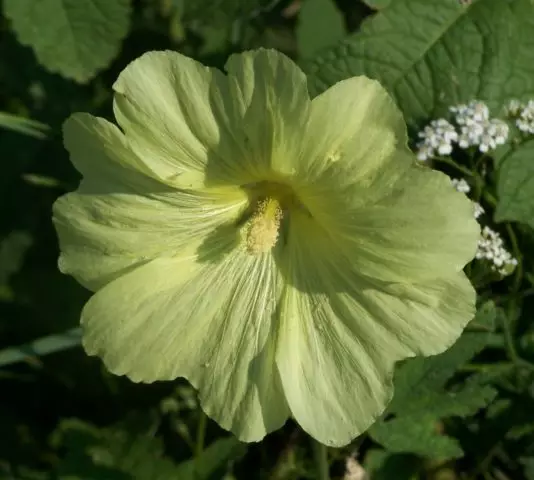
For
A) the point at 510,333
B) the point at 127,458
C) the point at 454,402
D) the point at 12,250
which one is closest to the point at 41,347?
the point at 127,458

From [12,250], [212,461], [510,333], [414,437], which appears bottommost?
[12,250]

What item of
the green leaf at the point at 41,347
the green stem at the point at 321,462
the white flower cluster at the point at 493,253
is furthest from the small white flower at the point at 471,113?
the green leaf at the point at 41,347

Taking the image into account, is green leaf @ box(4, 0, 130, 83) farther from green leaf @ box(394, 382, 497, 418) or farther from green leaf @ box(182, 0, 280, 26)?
green leaf @ box(394, 382, 497, 418)

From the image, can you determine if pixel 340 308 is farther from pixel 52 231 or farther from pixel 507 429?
pixel 52 231

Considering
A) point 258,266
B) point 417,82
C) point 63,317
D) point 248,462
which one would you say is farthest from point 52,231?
point 417,82

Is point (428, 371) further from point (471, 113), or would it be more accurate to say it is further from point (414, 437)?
point (471, 113)

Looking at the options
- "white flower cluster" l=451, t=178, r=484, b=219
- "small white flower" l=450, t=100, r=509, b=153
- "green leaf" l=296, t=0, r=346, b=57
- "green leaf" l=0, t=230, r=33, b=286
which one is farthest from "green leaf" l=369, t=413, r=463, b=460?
"green leaf" l=0, t=230, r=33, b=286

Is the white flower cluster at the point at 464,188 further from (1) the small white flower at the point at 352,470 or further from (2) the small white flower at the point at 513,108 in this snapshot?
(1) the small white flower at the point at 352,470
